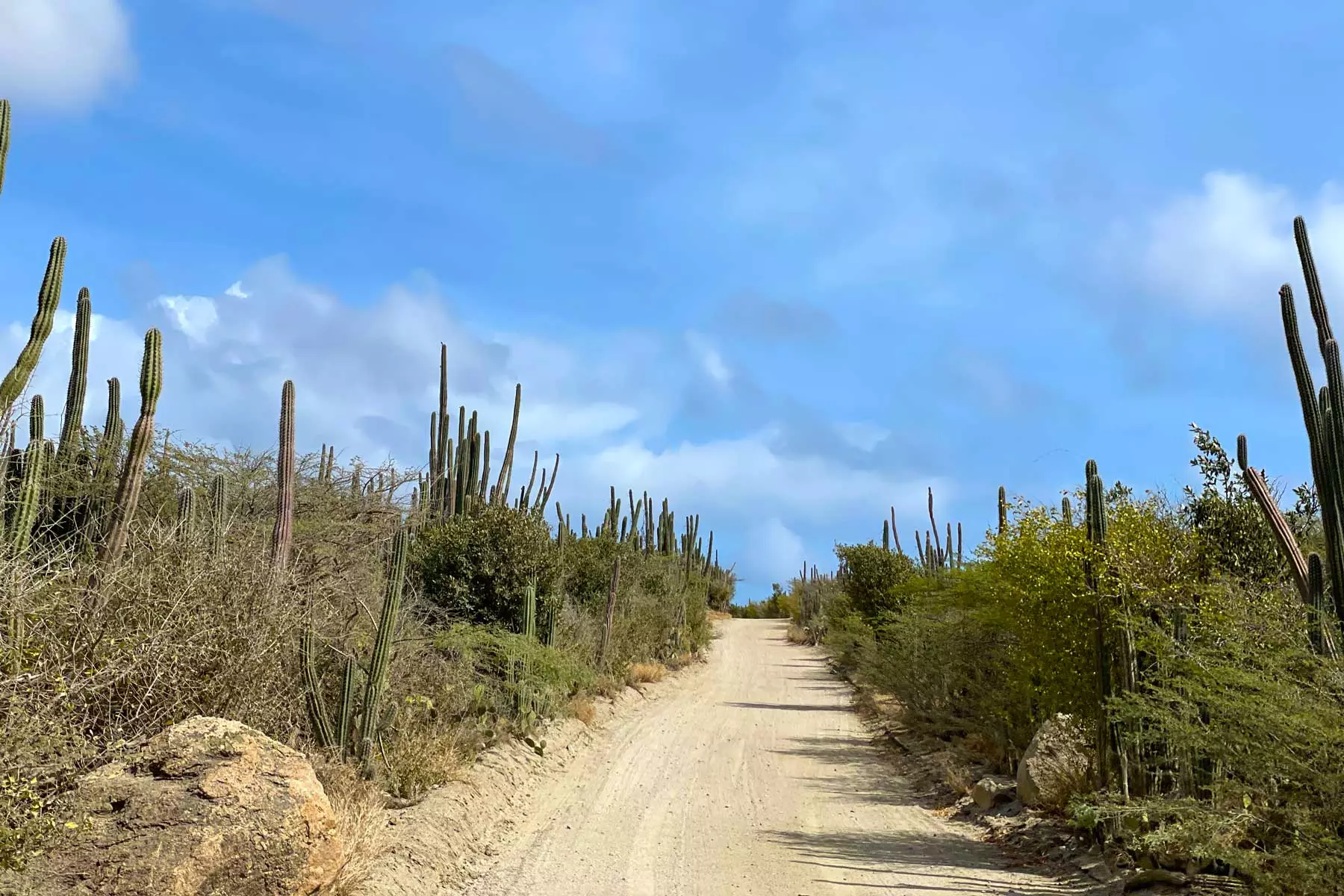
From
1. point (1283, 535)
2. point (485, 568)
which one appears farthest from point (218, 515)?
point (1283, 535)

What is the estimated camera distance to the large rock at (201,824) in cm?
578

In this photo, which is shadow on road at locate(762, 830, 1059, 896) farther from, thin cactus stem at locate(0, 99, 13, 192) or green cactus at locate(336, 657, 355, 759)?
thin cactus stem at locate(0, 99, 13, 192)

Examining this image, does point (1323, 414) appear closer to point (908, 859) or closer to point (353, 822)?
Result: point (908, 859)

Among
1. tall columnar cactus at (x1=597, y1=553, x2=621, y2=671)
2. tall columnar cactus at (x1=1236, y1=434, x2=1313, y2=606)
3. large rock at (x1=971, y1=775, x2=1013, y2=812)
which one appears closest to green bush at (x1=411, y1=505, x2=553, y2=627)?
tall columnar cactus at (x1=597, y1=553, x2=621, y2=671)

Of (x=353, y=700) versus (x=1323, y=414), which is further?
(x=353, y=700)

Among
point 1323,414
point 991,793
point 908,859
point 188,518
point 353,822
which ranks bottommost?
point 908,859

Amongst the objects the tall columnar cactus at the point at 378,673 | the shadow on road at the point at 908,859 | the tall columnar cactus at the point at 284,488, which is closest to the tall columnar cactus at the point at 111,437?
the tall columnar cactus at the point at 284,488

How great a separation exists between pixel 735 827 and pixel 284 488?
19.4ft

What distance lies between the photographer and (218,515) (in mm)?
11133

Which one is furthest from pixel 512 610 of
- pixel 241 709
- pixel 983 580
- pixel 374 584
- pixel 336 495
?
pixel 241 709

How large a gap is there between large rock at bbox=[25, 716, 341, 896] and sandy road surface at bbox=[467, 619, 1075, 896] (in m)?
2.25

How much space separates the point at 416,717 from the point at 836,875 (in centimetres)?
483

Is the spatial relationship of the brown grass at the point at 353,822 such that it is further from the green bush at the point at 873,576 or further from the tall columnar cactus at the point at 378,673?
the green bush at the point at 873,576

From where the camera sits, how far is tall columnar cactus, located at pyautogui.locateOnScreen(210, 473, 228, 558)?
8945 mm
